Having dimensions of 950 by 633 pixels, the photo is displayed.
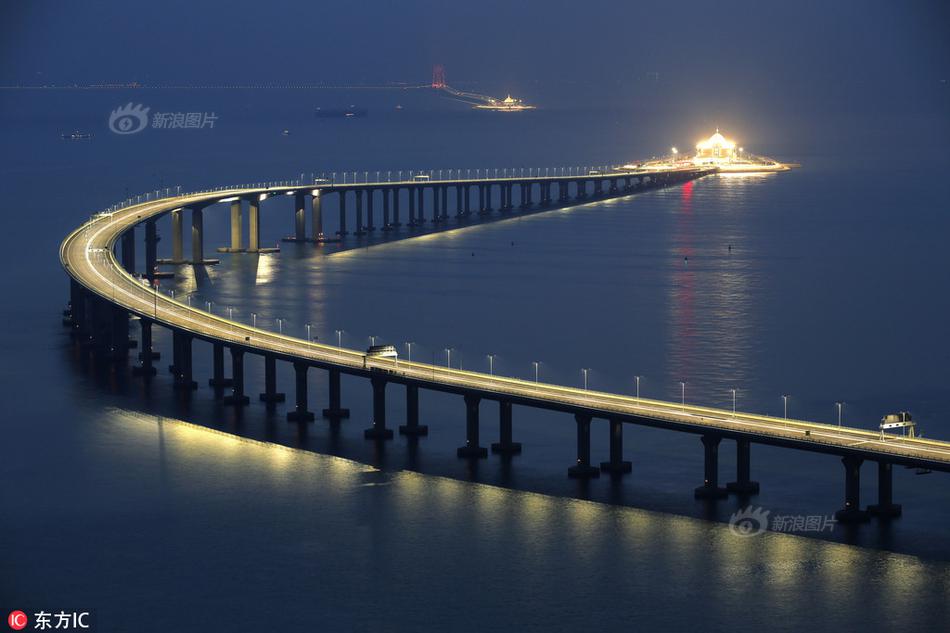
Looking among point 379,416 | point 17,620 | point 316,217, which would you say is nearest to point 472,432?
point 379,416

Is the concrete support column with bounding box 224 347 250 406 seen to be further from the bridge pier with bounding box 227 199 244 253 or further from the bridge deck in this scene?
the bridge pier with bounding box 227 199 244 253

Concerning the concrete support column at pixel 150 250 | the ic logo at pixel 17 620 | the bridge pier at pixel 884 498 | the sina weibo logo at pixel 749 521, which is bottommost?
the ic logo at pixel 17 620

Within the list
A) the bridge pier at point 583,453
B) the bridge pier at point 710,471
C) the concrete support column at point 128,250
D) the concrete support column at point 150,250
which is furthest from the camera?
the concrete support column at point 150,250

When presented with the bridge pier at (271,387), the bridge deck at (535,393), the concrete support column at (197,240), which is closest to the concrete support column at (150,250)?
the concrete support column at (197,240)

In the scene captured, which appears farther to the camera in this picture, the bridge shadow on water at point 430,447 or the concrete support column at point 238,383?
the concrete support column at point 238,383

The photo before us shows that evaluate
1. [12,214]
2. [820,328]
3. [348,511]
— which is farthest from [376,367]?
[12,214]

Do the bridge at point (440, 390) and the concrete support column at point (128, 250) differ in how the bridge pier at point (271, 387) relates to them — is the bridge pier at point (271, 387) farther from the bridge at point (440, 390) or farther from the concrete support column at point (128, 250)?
the concrete support column at point (128, 250)

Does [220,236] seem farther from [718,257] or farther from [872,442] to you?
[872,442]
